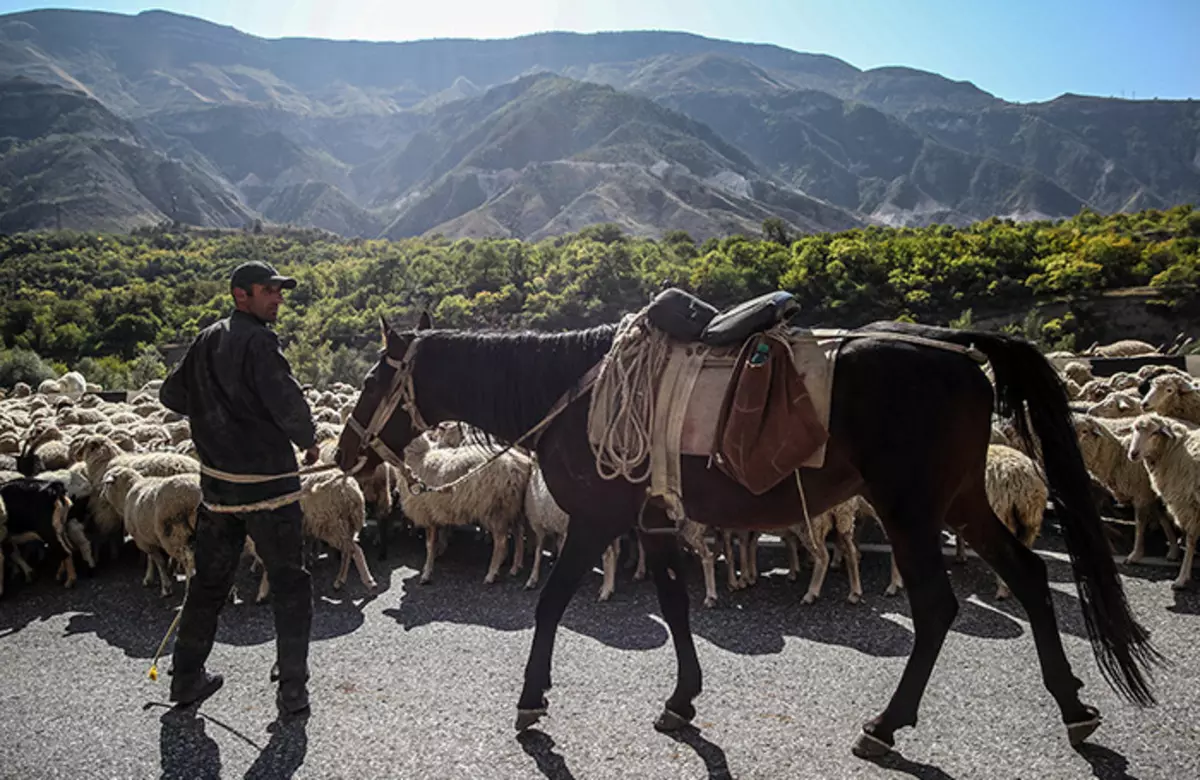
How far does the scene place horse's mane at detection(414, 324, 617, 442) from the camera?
485cm

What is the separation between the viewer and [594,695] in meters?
5.27

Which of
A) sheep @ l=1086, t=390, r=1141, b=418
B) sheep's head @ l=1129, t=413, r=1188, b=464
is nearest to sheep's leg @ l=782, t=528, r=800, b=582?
sheep's head @ l=1129, t=413, r=1188, b=464

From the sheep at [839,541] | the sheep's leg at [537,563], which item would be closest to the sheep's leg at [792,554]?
the sheep at [839,541]

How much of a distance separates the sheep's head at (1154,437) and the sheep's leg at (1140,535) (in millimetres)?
837

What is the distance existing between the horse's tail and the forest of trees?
30451 mm

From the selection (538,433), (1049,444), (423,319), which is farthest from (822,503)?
(423,319)

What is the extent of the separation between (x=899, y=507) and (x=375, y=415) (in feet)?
11.0

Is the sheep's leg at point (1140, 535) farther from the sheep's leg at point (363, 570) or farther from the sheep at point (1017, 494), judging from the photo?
the sheep's leg at point (363, 570)

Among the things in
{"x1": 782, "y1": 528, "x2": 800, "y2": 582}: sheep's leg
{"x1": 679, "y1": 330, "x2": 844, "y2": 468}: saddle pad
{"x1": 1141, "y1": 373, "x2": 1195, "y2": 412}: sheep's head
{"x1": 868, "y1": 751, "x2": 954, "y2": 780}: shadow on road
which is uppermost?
{"x1": 679, "y1": 330, "x2": 844, "y2": 468}: saddle pad

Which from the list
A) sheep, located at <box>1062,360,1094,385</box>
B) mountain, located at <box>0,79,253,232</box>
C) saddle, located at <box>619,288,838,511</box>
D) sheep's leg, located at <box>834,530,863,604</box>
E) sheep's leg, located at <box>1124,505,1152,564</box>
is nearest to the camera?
saddle, located at <box>619,288,838,511</box>

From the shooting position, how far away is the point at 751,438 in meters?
4.11

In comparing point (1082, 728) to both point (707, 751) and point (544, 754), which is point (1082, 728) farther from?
point (544, 754)

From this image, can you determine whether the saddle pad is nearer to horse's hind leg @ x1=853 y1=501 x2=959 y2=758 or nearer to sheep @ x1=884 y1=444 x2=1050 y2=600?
horse's hind leg @ x1=853 y1=501 x2=959 y2=758

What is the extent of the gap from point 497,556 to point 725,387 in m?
5.19
